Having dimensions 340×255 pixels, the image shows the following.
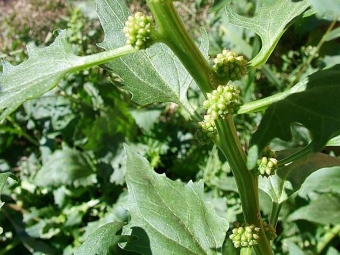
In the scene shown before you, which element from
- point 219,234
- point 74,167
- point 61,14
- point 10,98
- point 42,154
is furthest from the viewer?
point 61,14

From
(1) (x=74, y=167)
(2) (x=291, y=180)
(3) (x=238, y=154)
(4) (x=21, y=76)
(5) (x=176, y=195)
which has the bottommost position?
(1) (x=74, y=167)

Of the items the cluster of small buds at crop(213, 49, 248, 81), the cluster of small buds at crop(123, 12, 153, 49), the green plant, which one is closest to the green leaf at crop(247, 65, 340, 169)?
the green plant

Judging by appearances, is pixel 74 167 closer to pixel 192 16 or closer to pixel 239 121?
pixel 239 121

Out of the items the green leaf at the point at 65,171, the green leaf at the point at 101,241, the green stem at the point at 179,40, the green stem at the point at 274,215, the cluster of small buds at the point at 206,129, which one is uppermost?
the green stem at the point at 179,40

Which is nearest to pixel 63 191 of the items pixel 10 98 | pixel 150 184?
pixel 150 184

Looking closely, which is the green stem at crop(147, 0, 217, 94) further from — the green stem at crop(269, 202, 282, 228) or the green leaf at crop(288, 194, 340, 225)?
the green leaf at crop(288, 194, 340, 225)

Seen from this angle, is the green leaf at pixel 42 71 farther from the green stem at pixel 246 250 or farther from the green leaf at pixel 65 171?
the green leaf at pixel 65 171

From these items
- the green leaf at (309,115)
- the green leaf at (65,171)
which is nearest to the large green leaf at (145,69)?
the green leaf at (309,115)
